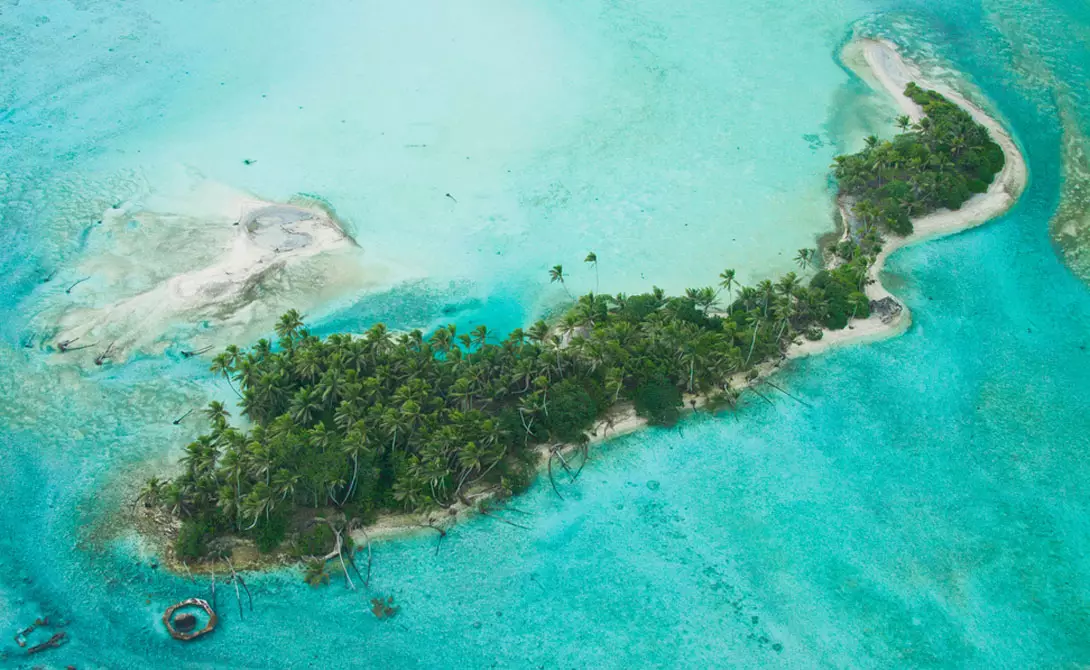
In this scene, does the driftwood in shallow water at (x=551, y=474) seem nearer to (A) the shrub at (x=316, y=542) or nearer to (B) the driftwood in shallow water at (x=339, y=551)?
(B) the driftwood in shallow water at (x=339, y=551)

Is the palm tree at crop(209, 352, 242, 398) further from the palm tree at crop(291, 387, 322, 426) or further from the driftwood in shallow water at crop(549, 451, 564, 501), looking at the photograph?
the driftwood in shallow water at crop(549, 451, 564, 501)

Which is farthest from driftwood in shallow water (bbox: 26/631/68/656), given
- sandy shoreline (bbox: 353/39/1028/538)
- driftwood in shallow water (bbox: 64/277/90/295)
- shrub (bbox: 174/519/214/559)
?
driftwood in shallow water (bbox: 64/277/90/295)

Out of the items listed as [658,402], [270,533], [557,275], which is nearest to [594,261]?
[557,275]

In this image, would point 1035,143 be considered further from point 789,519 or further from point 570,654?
point 570,654

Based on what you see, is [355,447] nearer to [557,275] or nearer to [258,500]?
[258,500]

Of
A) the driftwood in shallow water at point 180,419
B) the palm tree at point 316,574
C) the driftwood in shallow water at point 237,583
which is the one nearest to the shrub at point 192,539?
the driftwood in shallow water at point 237,583
